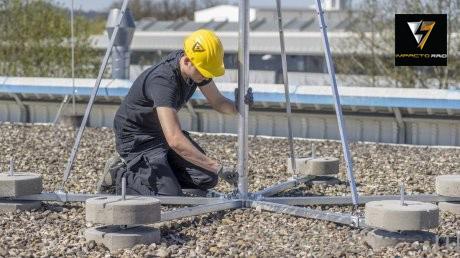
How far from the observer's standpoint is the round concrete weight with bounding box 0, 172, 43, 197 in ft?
24.7

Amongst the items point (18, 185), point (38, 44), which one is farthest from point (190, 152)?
point (38, 44)

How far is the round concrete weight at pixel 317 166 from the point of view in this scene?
9.46 m

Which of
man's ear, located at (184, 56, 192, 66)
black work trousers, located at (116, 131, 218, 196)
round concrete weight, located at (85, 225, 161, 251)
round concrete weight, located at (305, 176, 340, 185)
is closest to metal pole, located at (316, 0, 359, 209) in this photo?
man's ear, located at (184, 56, 192, 66)

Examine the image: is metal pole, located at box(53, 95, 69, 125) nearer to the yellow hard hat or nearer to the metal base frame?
the metal base frame

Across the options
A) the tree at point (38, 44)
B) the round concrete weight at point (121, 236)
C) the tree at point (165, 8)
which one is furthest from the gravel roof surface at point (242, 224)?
the tree at point (165, 8)

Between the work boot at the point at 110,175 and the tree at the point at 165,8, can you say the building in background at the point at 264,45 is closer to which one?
the work boot at the point at 110,175

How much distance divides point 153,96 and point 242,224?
3.65ft

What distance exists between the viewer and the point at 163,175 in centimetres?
796

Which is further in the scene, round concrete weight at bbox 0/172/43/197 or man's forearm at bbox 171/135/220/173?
round concrete weight at bbox 0/172/43/197

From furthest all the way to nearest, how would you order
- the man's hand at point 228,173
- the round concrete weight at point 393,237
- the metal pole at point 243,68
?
the metal pole at point 243,68 < the man's hand at point 228,173 < the round concrete weight at point 393,237

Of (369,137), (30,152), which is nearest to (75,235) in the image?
(30,152)

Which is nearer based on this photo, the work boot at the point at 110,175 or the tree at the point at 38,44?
the work boot at the point at 110,175

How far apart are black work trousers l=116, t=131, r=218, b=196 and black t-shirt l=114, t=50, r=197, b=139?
86 millimetres

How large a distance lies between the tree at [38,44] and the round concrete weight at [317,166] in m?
19.4
